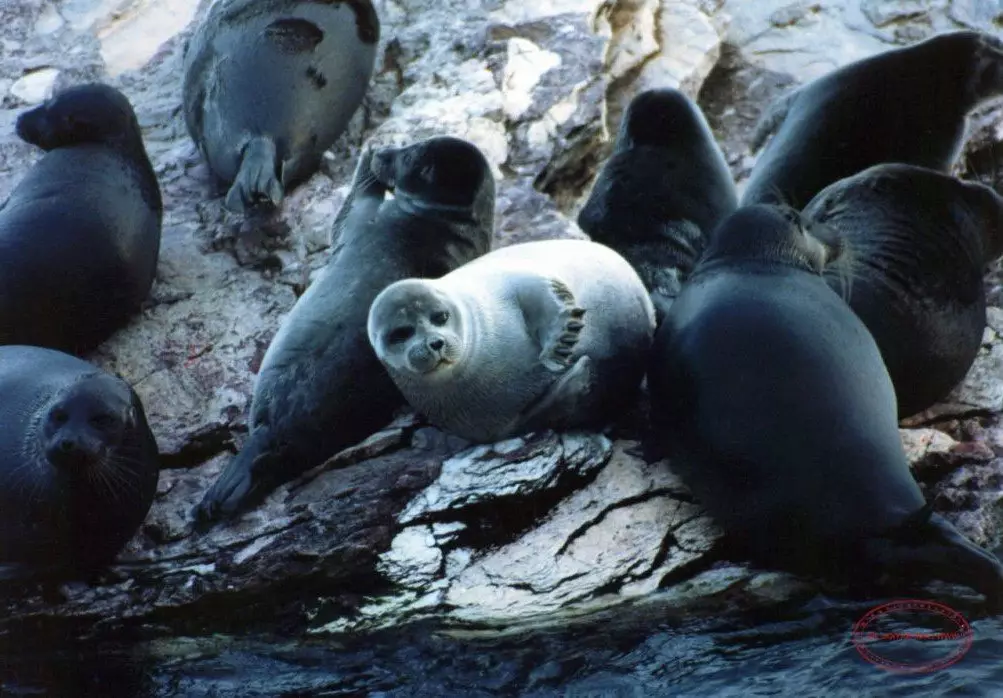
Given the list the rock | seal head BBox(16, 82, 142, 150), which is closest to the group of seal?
seal head BBox(16, 82, 142, 150)

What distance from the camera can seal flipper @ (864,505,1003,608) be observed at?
4078 mm

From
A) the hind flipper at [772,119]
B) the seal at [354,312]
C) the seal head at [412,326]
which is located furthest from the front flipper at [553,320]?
the hind flipper at [772,119]

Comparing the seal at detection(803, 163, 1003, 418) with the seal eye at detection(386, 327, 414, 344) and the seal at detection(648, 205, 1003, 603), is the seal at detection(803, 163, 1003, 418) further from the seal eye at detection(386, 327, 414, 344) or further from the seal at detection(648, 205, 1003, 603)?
the seal eye at detection(386, 327, 414, 344)

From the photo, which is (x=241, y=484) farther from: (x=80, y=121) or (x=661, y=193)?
(x=80, y=121)

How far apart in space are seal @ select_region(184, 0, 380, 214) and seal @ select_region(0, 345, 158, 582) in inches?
60.3

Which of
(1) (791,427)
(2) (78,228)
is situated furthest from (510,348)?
(2) (78,228)

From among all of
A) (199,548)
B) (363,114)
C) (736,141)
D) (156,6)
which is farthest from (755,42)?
(199,548)

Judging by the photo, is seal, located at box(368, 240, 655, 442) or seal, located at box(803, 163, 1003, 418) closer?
seal, located at box(368, 240, 655, 442)

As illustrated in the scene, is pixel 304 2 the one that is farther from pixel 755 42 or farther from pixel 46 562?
pixel 46 562

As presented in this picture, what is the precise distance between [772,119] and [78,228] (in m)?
3.03

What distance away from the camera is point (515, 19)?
7.09 meters

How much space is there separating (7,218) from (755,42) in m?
3.99

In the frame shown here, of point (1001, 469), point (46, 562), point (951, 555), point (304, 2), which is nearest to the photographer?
point (951, 555)

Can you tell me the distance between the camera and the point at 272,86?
6320 millimetres
